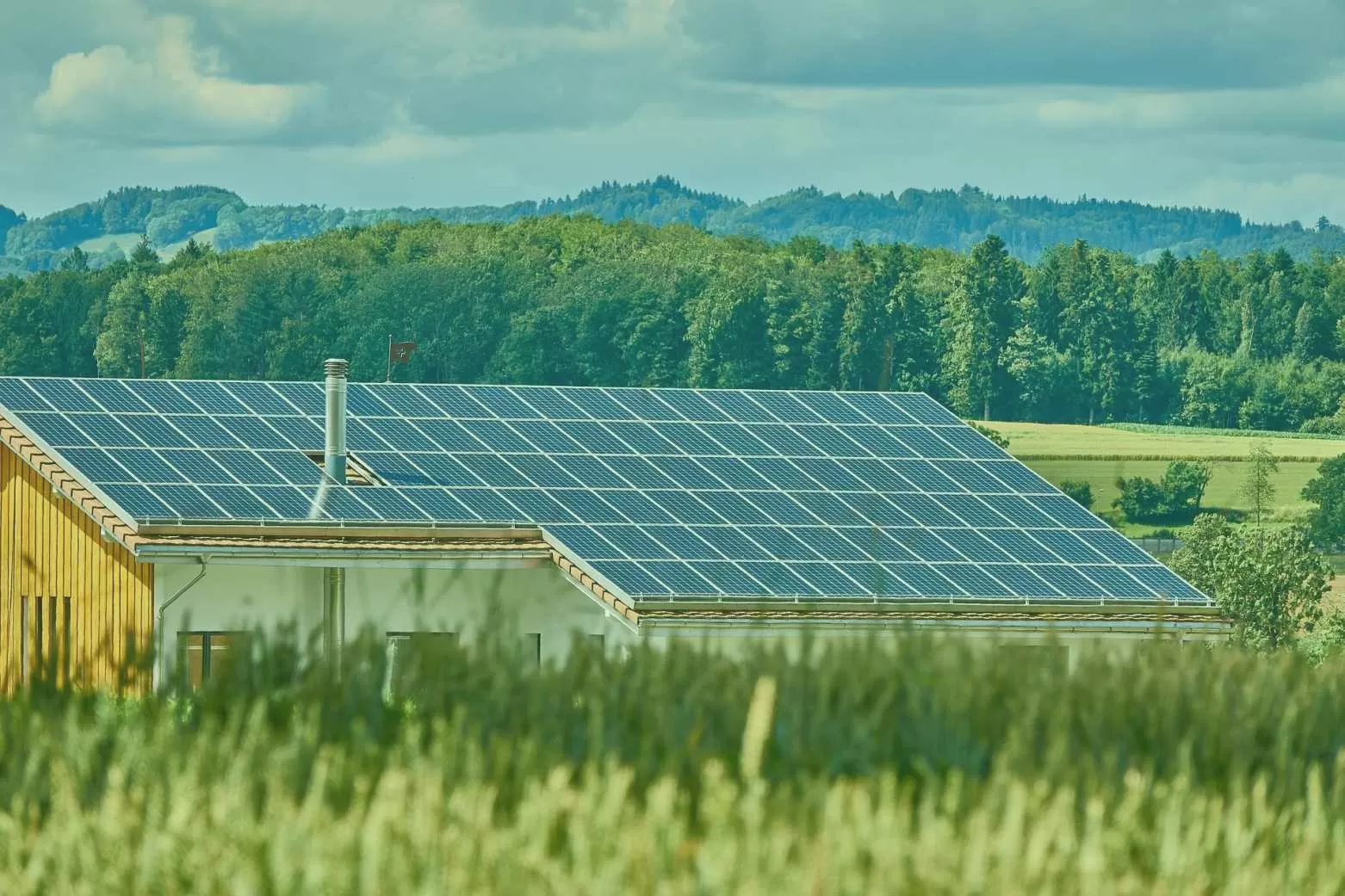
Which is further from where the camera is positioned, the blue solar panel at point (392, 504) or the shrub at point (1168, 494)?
the shrub at point (1168, 494)

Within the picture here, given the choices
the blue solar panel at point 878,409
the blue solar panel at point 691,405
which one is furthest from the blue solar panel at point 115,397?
the blue solar panel at point 878,409

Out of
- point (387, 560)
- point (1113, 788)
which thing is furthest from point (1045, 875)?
point (387, 560)

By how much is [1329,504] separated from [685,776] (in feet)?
490

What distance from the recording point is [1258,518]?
516ft

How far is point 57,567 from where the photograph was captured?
34.5 m

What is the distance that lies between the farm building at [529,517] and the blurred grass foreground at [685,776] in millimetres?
16061

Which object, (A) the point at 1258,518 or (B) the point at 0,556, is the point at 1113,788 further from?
(A) the point at 1258,518

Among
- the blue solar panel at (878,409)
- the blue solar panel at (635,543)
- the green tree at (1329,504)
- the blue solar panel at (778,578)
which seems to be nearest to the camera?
the blue solar panel at (778,578)

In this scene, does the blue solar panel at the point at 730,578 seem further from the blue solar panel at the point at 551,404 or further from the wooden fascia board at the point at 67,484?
the blue solar panel at the point at 551,404

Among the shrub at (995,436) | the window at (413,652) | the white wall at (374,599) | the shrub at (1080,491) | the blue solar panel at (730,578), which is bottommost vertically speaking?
the shrub at (1080,491)

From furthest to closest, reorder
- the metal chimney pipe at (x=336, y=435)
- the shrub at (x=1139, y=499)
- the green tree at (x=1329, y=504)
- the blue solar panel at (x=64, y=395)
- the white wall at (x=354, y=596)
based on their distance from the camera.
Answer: the shrub at (x=1139, y=499) < the green tree at (x=1329, y=504) < the blue solar panel at (x=64, y=395) < the metal chimney pipe at (x=336, y=435) < the white wall at (x=354, y=596)

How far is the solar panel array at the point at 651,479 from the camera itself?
33156 millimetres

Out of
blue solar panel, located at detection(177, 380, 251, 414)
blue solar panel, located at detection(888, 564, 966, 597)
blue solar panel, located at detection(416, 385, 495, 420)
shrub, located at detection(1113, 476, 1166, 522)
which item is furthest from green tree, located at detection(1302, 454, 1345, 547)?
blue solar panel, located at detection(888, 564, 966, 597)

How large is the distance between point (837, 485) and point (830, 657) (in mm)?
26796
